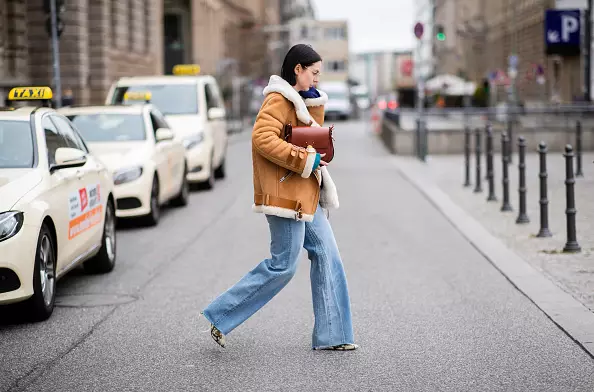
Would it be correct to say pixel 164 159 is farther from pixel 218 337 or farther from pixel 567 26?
pixel 567 26

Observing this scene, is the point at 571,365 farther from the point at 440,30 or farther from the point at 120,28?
the point at 120,28

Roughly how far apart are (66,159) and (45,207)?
0.74 metres

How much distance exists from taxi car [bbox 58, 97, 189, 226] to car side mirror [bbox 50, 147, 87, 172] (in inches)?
210

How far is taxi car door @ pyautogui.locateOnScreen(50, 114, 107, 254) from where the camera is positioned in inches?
372

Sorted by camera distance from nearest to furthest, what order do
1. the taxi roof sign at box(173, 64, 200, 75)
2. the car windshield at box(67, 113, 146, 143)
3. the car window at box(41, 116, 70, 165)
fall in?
the car window at box(41, 116, 70, 165) → the car windshield at box(67, 113, 146, 143) → the taxi roof sign at box(173, 64, 200, 75)

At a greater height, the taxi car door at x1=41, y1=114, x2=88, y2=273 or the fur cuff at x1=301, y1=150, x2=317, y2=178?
the fur cuff at x1=301, y1=150, x2=317, y2=178

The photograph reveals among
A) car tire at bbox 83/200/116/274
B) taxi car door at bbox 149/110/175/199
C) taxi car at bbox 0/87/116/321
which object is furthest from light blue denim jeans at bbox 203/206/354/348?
taxi car door at bbox 149/110/175/199

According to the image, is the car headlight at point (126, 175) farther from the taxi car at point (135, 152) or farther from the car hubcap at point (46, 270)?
the car hubcap at point (46, 270)

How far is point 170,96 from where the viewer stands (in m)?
20.9

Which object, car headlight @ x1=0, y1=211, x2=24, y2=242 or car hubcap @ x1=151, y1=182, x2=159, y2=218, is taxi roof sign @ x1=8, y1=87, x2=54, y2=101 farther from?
A: car hubcap @ x1=151, y1=182, x2=159, y2=218

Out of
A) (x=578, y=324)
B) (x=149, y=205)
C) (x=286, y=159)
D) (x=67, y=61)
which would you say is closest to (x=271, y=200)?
(x=286, y=159)

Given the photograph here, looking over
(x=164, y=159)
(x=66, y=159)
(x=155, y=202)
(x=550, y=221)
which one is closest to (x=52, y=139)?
(x=66, y=159)

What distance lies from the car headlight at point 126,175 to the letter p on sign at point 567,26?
95.4 ft

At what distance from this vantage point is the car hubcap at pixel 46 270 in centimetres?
825
